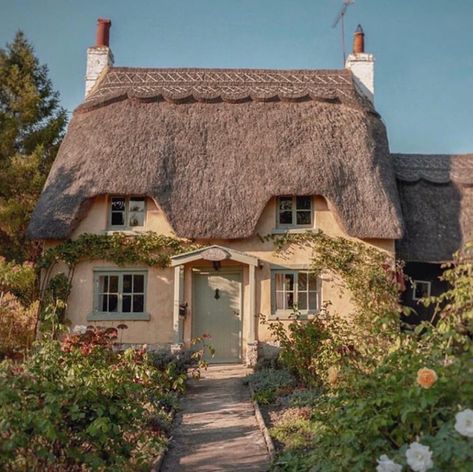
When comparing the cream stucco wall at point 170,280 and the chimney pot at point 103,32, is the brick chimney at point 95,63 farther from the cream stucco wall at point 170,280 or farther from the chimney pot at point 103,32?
the cream stucco wall at point 170,280

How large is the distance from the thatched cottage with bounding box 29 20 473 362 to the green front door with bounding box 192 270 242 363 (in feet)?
0.08

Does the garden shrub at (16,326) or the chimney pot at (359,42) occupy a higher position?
the chimney pot at (359,42)

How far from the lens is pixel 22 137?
17.6 metres

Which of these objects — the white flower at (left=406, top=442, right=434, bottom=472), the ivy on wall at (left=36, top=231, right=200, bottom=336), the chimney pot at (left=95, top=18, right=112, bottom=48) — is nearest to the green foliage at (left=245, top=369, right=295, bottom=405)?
the ivy on wall at (left=36, top=231, right=200, bottom=336)

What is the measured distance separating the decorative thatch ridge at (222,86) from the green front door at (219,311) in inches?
183

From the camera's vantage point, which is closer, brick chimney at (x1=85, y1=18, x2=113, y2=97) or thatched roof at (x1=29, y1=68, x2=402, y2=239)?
thatched roof at (x1=29, y1=68, x2=402, y2=239)

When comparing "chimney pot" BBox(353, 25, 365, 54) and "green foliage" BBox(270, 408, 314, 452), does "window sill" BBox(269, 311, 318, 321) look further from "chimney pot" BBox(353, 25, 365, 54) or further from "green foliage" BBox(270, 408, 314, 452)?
"chimney pot" BBox(353, 25, 365, 54)

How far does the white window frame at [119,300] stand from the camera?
1187 cm

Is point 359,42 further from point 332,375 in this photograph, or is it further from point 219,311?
point 332,375

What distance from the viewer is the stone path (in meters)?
5.45

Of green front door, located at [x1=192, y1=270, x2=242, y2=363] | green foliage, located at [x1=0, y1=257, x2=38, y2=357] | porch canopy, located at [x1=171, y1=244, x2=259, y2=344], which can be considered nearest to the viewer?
green foliage, located at [x1=0, y1=257, x2=38, y2=357]

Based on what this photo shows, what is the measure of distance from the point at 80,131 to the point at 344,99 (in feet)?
22.2

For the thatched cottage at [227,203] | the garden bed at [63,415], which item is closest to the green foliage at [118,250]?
the thatched cottage at [227,203]

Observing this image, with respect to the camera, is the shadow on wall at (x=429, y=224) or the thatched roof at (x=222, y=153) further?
the shadow on wall at (x=429, y=224)
